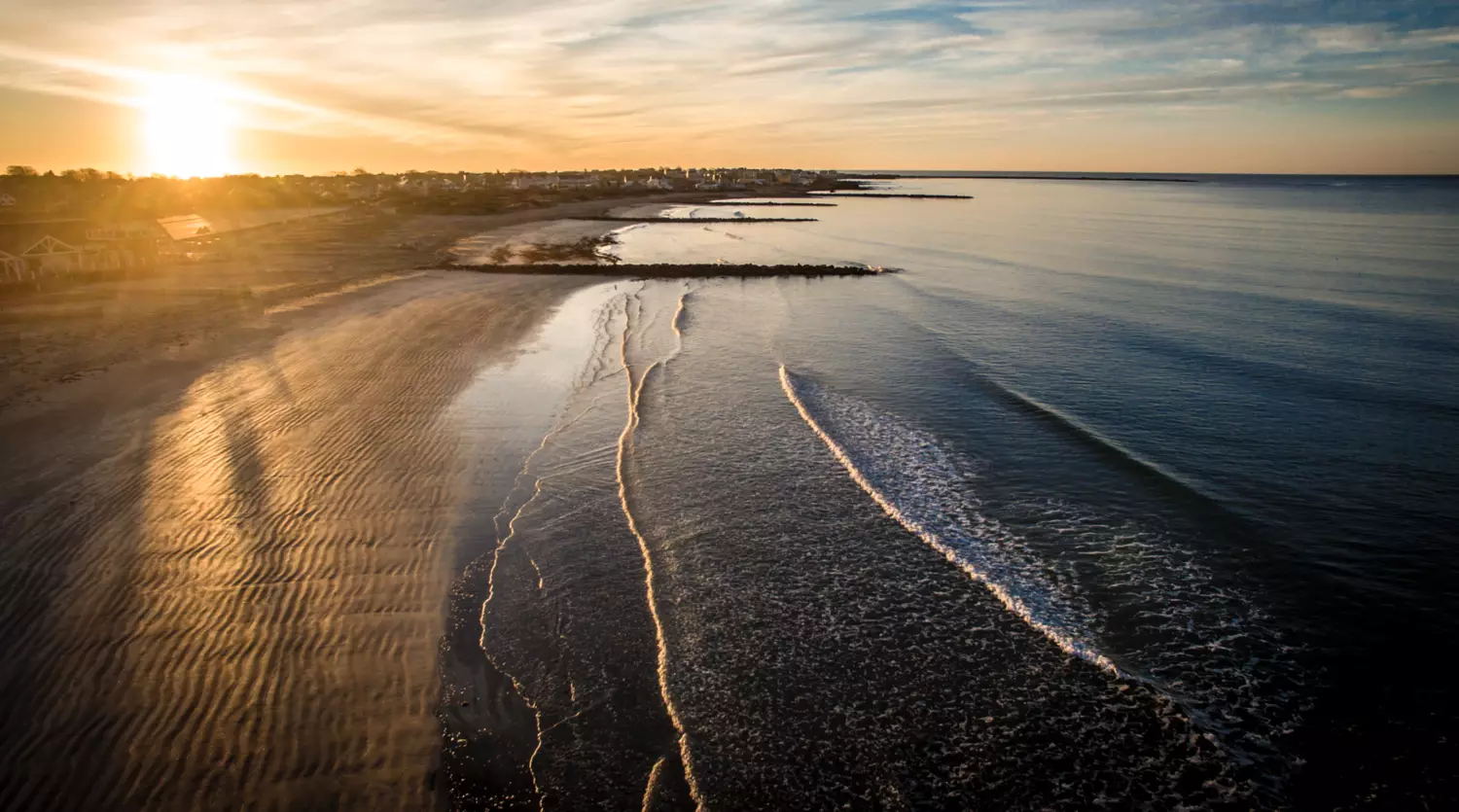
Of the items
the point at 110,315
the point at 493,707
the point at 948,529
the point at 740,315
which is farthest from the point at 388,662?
the point at 110,315

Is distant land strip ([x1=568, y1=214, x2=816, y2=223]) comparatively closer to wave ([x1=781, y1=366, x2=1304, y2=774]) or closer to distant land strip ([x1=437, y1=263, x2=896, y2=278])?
distant land strip ([x1=437, y1=263, x2=896, y2=278])

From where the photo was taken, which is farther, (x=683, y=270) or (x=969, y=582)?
(x=683, y=270)

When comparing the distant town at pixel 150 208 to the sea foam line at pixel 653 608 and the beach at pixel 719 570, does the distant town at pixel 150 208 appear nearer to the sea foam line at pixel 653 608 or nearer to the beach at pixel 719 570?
the beach at pixel 719 570

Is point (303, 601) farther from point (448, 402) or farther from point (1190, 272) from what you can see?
point (1190, 272)

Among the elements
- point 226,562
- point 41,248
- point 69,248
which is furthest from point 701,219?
point 226,562

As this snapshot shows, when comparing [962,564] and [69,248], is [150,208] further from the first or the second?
[962,564]
